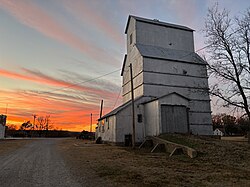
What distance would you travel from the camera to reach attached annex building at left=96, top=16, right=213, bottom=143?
24.2m

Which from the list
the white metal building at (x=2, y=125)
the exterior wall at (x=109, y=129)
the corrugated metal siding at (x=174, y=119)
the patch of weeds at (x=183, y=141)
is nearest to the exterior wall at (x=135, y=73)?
the exterior wall at (x=109, y=129)

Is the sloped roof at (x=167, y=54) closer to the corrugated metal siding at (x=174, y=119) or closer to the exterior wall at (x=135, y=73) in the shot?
the exterior wall at (x=135, y=73)

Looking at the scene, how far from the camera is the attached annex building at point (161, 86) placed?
24.2 m

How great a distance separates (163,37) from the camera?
3183 cm

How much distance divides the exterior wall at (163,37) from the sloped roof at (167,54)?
0.76 metres

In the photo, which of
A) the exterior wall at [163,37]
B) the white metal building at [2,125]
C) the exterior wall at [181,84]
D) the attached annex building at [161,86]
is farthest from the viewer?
the white metal building at [2,125]

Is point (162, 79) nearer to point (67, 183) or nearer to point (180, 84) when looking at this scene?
point (180, 84)

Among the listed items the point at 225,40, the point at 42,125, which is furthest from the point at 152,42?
the point at 42,125

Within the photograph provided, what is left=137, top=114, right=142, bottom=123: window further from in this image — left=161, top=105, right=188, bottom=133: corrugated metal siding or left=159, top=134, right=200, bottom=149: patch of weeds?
left=159, top=134, right=200, bottom=149: patch of weeds

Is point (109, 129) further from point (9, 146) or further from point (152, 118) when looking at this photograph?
point (9, 146)

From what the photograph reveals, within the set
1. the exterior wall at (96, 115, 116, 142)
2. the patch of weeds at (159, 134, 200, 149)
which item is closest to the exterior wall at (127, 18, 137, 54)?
the exterior wall at (96, 115, 116, 142)

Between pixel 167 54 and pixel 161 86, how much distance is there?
491 centimetres

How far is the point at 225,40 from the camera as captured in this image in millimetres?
19859

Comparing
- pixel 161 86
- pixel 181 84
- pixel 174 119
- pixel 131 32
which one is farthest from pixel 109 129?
pixel 131 32
